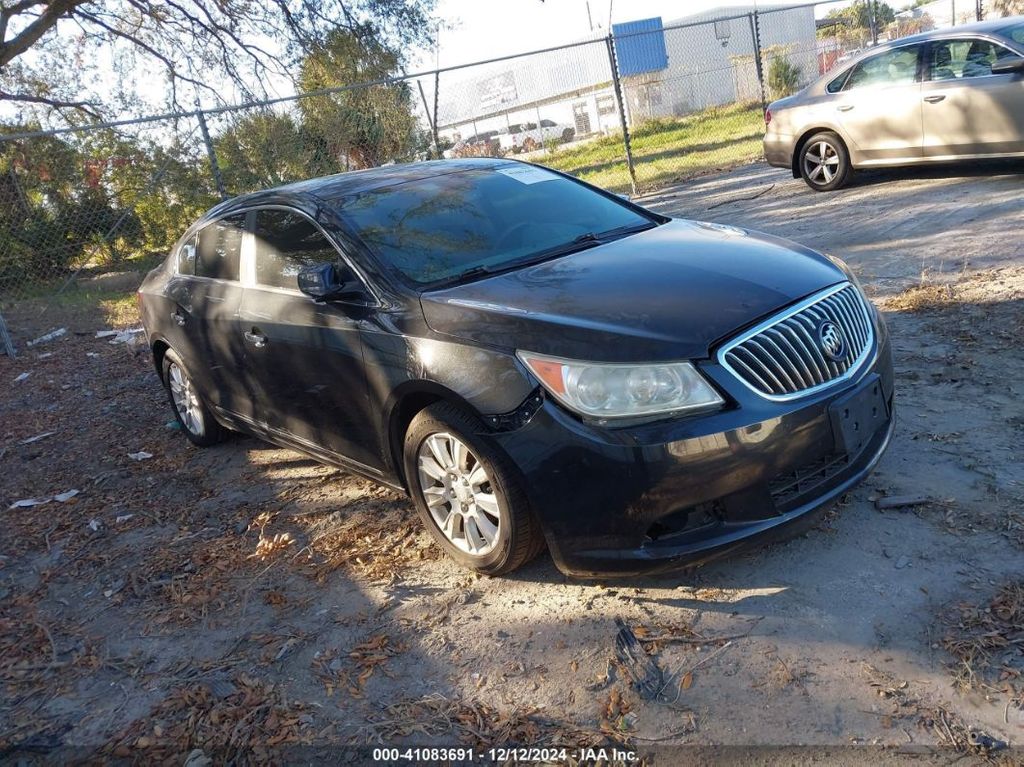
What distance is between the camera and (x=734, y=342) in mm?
3004

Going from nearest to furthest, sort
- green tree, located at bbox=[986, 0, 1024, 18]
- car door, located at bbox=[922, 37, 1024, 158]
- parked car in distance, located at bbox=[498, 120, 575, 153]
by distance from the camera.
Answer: car door, located at bbox=[922, 37, 1024, 158] < green tree, located at bbox=[986, 0, 1024, 18] < parked car in distance, located at bbox=[498, 120, 575, 153]

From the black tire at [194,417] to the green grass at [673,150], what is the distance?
9.22m

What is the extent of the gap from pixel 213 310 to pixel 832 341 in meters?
3.35

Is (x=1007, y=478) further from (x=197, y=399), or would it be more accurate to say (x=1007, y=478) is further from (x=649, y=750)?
(x=197, y=399)

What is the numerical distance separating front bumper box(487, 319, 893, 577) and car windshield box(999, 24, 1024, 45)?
7.06 metres

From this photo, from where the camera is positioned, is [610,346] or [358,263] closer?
[610,346]

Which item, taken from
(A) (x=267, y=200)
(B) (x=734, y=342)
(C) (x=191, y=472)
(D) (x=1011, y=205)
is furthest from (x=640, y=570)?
(D) (x=1011, y=205)

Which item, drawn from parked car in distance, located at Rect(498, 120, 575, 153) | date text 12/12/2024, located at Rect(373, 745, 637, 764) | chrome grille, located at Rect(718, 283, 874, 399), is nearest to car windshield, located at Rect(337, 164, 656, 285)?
chrome grille, located at Rect(718, 283, 874, 399)

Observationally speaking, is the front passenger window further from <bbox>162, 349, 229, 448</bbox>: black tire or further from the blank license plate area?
<bbox>162, 349, 229, 448</bbox>: black tire

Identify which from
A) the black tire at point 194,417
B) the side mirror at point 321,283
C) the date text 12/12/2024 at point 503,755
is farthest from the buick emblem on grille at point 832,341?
the black tire at point 194,417

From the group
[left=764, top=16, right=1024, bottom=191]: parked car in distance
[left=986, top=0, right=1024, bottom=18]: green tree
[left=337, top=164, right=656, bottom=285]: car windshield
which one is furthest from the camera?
[left=986, top=0, right=1024, bottom=18]: green tree

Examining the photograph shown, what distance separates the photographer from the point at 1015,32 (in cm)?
832

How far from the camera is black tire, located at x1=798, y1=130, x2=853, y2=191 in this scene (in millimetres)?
9805

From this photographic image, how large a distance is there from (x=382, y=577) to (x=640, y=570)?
124cm
